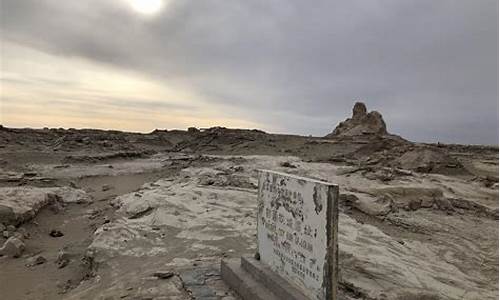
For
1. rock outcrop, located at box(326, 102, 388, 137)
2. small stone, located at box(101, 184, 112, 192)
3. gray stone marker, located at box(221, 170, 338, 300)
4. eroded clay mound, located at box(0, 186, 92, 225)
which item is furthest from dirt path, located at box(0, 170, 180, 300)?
rock outcrop, located at box(326, 102, 388, 137)

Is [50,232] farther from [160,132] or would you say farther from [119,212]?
[160,132]

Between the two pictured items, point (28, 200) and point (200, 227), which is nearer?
point (200, 227)

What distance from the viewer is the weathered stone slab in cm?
344

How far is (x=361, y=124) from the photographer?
102 ft

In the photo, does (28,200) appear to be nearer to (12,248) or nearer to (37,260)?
(12,248)

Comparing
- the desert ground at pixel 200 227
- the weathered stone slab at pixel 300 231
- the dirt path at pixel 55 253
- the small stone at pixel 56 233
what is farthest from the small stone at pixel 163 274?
the small stone at pixel 56 233

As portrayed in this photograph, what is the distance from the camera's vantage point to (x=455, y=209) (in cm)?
1022

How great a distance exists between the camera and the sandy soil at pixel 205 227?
508cm

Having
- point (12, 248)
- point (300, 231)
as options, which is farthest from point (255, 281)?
point (12, 248)

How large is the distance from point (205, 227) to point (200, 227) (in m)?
0.08

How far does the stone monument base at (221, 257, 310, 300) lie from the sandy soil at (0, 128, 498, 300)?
7.1 inches

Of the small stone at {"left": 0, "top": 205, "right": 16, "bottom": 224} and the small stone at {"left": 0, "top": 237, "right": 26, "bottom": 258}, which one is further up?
the small stone at {"left": 0, "top": 205, "right": 16, "bottom": 224}

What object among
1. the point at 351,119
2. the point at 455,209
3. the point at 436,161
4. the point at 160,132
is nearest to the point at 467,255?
the point at 455,209

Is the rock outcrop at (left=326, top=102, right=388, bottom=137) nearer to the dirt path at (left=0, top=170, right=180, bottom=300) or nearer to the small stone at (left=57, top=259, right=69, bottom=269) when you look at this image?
the dirt path at (left=0, top=170, right=180, bottom=300)
